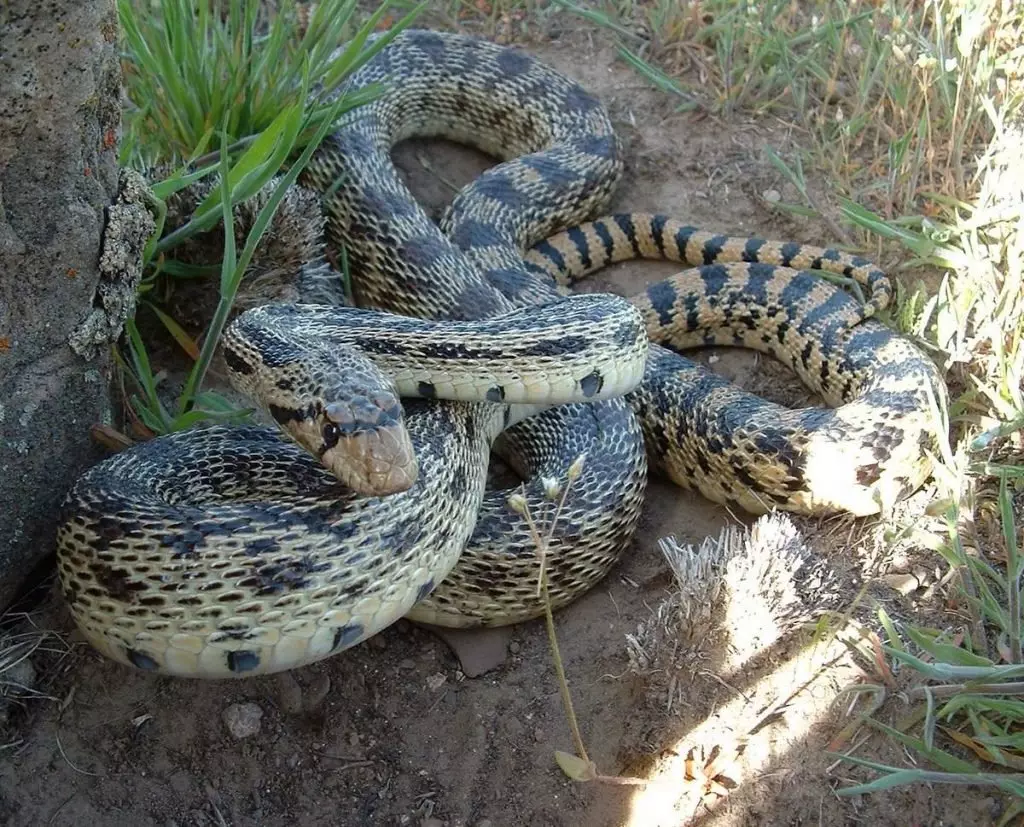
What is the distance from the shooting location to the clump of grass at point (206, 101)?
3.90m

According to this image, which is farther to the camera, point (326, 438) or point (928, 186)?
point (928, 186)

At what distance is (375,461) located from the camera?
2.99 metres

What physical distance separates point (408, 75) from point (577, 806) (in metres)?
4.23

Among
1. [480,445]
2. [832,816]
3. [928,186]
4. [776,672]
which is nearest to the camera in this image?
[832,816]

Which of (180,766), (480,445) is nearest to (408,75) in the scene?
(480,445)

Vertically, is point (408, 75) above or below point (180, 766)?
above

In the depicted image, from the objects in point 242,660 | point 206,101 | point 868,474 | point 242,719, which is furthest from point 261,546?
point 206,101

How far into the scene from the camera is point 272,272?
439 centimetres

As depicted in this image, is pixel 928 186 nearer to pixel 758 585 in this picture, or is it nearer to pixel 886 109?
pixel 886 109

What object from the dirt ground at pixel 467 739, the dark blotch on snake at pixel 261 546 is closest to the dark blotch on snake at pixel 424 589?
the dark blotch on snake at pixel 261 546

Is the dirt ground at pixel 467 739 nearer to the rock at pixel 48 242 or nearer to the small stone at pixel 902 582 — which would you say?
the small stone at pixel 902 582

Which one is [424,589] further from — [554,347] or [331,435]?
[554,347]

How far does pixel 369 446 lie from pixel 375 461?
0.18ft

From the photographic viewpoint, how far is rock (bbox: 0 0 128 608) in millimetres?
2895
